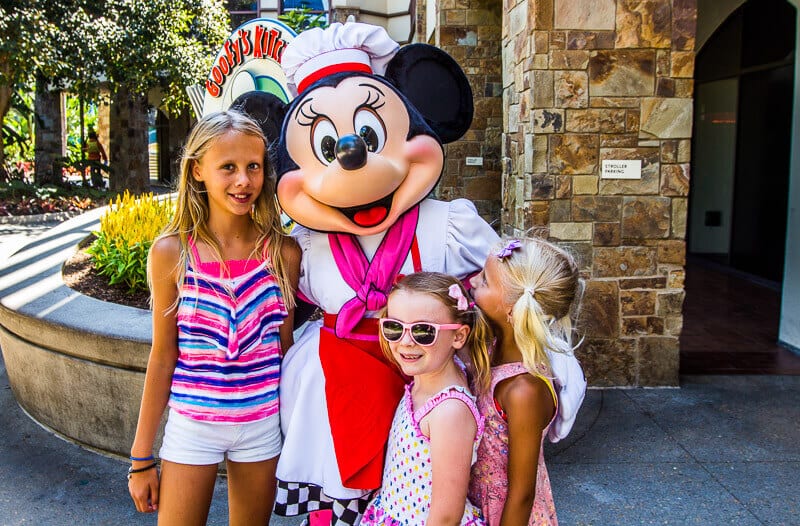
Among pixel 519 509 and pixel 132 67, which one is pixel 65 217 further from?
pixel 519 509

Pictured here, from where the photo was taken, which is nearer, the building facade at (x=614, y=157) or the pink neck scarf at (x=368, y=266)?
the pink neck scarf at (x=368, y=266)

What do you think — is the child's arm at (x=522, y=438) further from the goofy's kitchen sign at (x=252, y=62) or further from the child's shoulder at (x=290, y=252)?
the goofy's kitchen sign at (x=252, y=62)

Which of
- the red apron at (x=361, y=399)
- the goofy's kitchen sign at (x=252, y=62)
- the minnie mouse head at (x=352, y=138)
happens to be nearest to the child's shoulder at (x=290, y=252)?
the minnie mouse head at (x=352, y=138)

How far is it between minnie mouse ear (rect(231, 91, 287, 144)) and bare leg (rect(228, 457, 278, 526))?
98 centimetres

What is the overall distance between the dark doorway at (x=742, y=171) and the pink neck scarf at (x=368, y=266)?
505cm

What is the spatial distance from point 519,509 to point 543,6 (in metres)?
3.55

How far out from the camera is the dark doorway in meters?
7.72

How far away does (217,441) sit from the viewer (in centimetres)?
203

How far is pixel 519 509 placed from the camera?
1747mm

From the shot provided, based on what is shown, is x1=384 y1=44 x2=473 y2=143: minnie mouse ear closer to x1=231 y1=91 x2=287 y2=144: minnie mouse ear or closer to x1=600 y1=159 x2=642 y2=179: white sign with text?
x1=231 y1=91 x2=287 y2=144: minnie mouse ear

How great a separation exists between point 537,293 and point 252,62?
3897 mm

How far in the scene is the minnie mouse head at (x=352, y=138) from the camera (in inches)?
78.0

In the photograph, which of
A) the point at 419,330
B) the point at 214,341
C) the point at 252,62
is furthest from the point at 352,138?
the point at 252,62

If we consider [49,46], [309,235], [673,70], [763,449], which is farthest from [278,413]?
[49,46]
